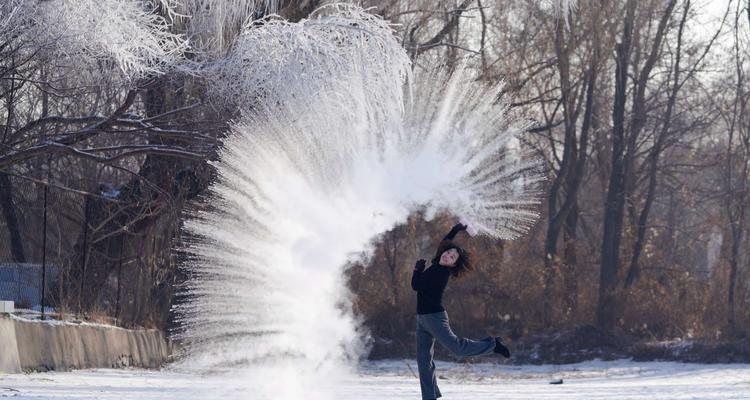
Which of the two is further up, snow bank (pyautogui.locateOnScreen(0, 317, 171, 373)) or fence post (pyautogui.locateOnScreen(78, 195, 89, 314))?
fence post (pyautogui.locateOnScreen(78, 195, 89, 314))

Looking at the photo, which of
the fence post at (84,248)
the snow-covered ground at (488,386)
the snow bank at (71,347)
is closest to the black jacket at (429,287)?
the snow-covered ground at (488,386)

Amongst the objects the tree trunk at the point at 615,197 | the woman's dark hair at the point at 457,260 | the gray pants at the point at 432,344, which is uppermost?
the tree trunk at the point at 615,197

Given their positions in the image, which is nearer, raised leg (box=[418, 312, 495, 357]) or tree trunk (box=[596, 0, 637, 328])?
raised leg (box=[418, 312, 495, 357])

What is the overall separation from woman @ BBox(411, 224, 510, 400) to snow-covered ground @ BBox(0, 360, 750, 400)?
9.10 feet

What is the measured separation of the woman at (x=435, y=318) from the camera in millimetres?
11453

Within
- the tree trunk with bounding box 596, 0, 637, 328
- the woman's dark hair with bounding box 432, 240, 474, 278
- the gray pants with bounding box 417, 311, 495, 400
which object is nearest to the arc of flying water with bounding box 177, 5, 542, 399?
the gray pants with bounding box 417, 311, 495, 400

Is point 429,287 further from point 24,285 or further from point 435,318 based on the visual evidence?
point 24,285

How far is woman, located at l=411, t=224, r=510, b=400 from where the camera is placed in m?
11.5

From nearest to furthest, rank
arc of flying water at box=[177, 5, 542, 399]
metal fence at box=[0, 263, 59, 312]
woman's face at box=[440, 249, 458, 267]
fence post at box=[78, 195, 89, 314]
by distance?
1. woman's face at box=[440, 249, 458, 267]
2. arc of flying water at box=[177, 5, 542, 399]
3. metal fence at box=[0, 263, 59, 312]
4. fence post at box=[78, 195, 89, 314]

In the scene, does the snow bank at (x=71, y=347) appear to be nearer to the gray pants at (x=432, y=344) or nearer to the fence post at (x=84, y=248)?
the fence post at (x=84, y=248)

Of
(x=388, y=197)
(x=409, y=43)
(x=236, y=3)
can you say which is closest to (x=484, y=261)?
(x=409, y=43)

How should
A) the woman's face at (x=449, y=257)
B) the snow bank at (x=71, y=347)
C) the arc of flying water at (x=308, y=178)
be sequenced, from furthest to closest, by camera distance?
the snow bank at (x=71, y=347), the arc of flying water at (x=308, y=178), the woman's face at (x=449, y=257)

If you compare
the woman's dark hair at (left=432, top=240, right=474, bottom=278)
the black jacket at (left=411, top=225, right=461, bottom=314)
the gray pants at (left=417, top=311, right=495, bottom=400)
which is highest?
the woman's dark hair at (left=432, top=240, right=474, bottom=278)

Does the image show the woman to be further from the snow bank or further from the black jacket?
the snow bank
